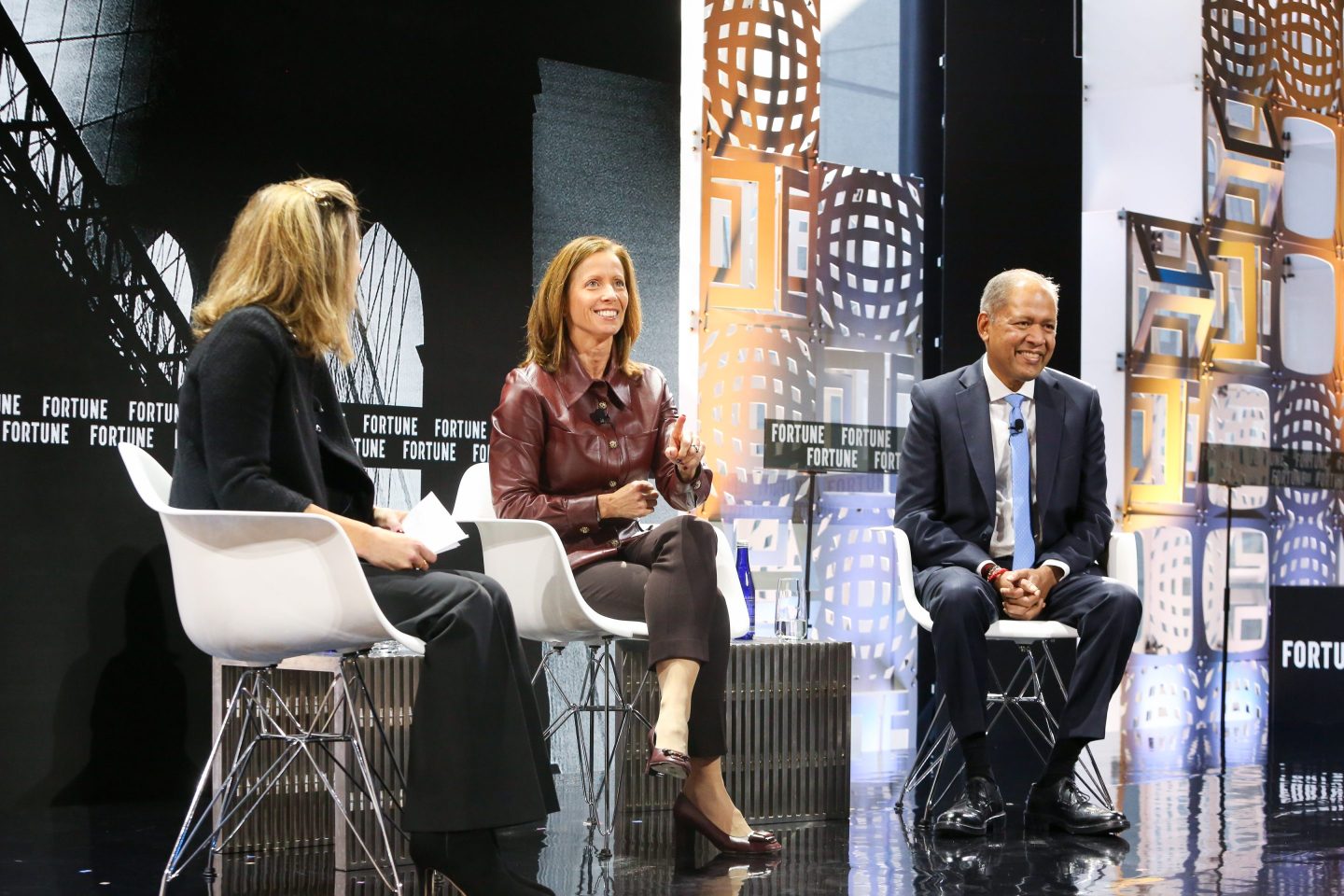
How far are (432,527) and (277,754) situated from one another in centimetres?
96

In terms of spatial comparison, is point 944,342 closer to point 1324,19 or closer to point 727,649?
point 727,649

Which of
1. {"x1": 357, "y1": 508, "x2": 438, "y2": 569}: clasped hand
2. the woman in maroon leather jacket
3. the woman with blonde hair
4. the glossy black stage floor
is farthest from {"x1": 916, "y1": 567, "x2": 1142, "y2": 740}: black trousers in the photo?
{"x1": 357, "y1": 508, "x2": 438, "y2": 569}: clasped hand

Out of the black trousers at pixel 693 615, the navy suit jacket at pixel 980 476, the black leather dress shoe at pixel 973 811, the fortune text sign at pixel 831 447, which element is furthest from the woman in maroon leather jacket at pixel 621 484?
the fortune text sign at pixel 831 447

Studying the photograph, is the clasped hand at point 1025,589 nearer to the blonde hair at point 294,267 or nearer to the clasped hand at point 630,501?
the clasped hand at point 630,501

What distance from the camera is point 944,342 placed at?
5430 mm

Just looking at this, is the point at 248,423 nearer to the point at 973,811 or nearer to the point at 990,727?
the point at 973,811

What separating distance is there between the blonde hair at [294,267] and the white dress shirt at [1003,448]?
192 cm

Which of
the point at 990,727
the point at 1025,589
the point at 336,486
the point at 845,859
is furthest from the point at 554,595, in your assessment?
the point at 990,727

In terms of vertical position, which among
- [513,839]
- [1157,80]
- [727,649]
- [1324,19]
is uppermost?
[1324,19]

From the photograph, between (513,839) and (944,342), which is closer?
(513,839)

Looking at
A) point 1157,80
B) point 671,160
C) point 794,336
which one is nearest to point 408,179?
point 671,160

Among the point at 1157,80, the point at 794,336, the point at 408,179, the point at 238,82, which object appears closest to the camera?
the point at 238,82

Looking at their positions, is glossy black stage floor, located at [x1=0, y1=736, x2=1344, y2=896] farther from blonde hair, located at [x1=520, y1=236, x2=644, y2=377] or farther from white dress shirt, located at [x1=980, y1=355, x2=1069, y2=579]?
blonde hair, located at [x1=520, y1=236, x2=644, y2=377]

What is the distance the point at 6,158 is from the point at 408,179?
1.14m
